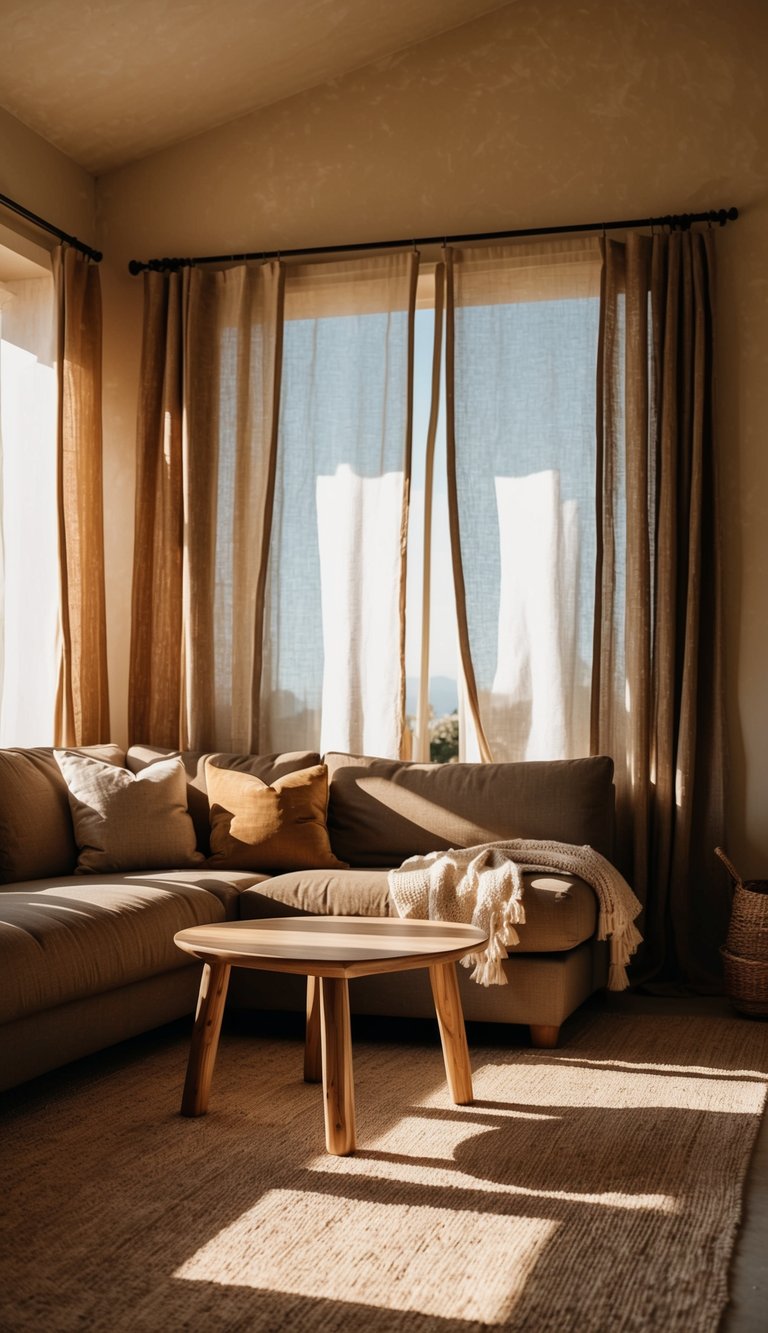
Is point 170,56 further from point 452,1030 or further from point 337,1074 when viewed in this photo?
point 337,1074

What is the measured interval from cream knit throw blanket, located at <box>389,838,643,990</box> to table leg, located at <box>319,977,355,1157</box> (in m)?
0.86

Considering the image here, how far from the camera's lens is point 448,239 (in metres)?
4.66

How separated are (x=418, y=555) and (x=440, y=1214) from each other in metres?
2.93

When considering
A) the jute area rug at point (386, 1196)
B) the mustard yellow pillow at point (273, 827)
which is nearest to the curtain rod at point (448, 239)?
the mustard yellow pillow at point (273, 827)

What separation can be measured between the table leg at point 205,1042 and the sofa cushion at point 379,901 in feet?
2.46

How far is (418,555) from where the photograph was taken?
471cm

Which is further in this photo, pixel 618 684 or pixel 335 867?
pixel 618 684

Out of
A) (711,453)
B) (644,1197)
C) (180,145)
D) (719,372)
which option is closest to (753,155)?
(719,372)

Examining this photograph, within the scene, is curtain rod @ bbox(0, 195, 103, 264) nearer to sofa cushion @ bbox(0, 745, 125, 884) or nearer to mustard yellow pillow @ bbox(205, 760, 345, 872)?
sofa cushion @ bbox(0, 745, 125, 884)

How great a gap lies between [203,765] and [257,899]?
0.86 meters

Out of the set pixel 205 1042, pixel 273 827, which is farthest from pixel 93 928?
pixel 273 827

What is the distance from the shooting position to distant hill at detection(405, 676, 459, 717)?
4.65 meters

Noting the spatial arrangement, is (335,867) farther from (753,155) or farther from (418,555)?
(753,155)

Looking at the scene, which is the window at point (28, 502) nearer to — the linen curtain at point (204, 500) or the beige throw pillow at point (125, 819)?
Result: the linen curtain at point (204, 500)
